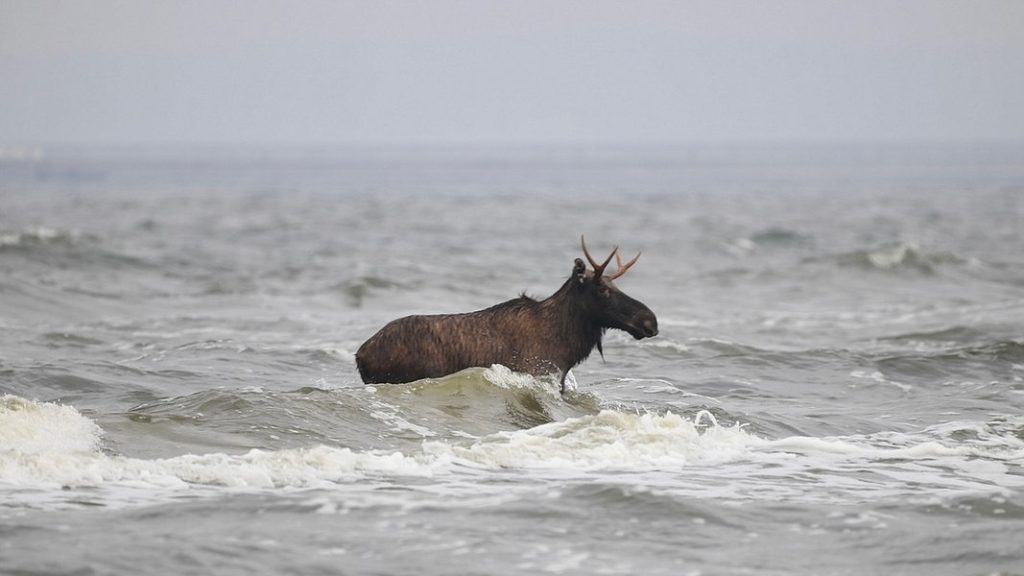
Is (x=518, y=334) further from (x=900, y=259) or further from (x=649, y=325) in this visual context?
(x=900, y=259)

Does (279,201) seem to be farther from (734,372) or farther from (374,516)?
(374,516)

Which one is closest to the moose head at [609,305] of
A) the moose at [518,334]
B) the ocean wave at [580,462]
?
the moose at [518,334]

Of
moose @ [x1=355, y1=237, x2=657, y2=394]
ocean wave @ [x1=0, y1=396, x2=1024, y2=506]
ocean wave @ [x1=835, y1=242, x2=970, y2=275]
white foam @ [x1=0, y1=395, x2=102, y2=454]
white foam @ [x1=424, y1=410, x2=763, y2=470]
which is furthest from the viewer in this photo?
ocean wave @ [x1=835, y1=242, x2=970, y2=275]

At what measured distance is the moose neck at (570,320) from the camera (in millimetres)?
13250

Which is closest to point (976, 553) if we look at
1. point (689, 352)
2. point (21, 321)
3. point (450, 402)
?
point (450, 402)

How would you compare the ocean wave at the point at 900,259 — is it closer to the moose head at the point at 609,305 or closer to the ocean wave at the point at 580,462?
the moose head at the point at 609,305

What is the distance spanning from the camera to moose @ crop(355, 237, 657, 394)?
41.7 ft

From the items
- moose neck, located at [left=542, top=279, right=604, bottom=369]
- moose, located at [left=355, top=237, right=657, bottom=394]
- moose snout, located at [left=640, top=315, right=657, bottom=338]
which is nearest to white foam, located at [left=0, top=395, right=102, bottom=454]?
moose, located at [left=355, top=237, right=657, bottom=394]

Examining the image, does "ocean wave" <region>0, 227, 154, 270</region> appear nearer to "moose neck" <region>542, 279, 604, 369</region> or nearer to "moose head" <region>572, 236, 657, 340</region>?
"moose neck" <region>542, 279, 604, 369</region>

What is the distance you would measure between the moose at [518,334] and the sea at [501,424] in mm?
231

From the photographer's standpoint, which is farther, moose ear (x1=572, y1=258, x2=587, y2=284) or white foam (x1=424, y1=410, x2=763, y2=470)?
moose ear (x1=572, y1=258, x2=587, y2=284)

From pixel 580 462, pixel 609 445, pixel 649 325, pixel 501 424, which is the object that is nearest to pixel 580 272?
pixel 649 325

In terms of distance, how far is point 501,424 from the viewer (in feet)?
39.6

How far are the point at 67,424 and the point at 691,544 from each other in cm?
475
